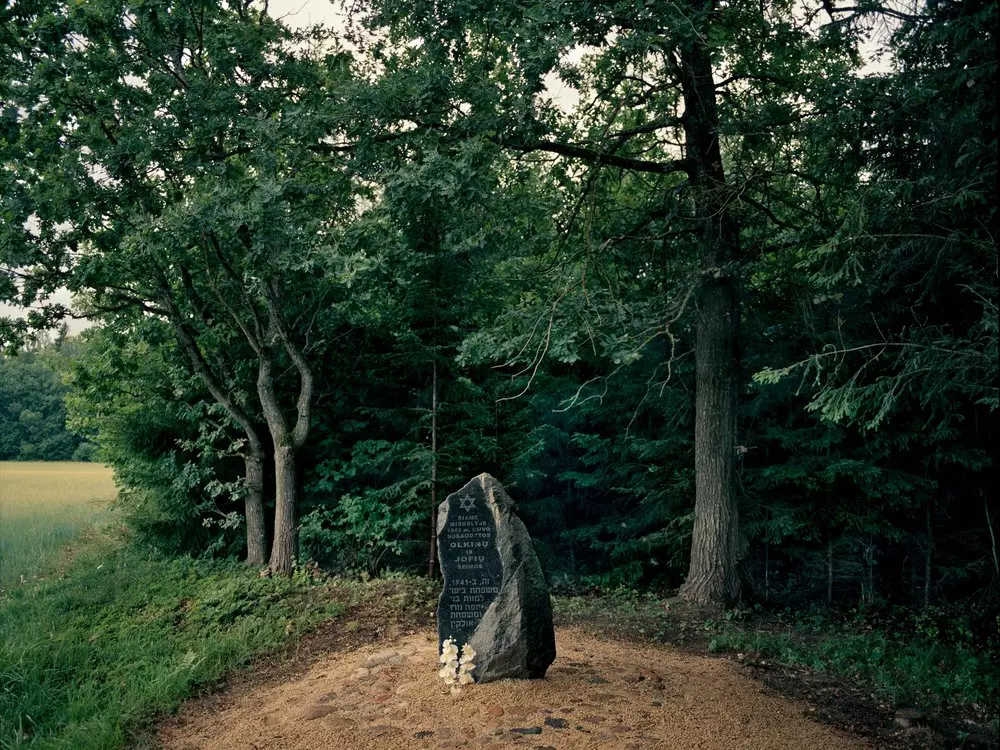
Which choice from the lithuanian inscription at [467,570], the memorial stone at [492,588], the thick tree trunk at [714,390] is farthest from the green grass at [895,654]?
the lithuanian inscription at [467,570]

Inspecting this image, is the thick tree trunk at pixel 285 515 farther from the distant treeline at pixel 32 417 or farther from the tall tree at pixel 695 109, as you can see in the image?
the distant treeline at pixel 32 417

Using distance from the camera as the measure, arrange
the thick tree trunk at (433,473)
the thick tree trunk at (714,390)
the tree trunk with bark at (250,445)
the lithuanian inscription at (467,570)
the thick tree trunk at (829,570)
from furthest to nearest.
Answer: the thick tree trunk at (829,570)
the tree trunk with bark at (250,445)
the thick tree trunk at (433,473)
the thick tree trunk at (714,390)
the lithuanian inscription at (467,570)

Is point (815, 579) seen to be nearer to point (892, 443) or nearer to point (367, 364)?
point (892, 443)

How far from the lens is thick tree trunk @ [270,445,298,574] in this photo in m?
10.2

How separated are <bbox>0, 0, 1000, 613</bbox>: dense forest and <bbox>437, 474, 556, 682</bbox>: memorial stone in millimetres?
2260

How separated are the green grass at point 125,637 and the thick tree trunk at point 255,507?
359 mm

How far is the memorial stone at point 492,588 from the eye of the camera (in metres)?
5.89

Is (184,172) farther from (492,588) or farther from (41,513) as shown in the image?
(41,513)

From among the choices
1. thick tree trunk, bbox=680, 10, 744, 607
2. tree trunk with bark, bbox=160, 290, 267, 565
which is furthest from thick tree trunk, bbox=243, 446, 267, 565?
thick tree trunk, bbox=680, 10, 744, 607

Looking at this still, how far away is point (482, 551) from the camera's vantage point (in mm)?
6293

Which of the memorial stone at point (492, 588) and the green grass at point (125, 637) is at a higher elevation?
the memorial stone at point (492, 588)

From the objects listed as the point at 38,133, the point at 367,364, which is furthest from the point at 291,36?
the point at 367,364

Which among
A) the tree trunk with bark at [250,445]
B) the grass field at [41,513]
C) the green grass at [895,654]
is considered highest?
the tree trunk with bark at [250,445]

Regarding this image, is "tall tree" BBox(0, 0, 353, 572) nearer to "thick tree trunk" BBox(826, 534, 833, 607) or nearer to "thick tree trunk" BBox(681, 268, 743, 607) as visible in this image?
"thick tree trunk" BBox(681, 268, 743, 607)
